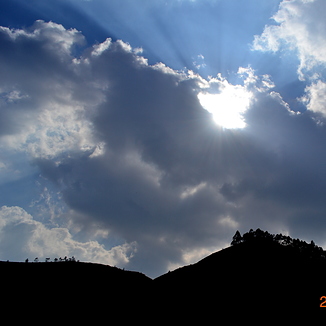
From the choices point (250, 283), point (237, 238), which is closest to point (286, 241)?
point (237, 238)

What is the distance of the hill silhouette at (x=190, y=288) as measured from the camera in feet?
109

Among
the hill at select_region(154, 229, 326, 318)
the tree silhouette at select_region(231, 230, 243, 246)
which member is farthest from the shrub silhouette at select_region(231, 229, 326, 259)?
the hill at select_region(154, 229, 326, 318)

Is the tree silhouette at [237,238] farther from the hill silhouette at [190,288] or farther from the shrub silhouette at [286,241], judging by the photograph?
the hill silhouette at [190,288]

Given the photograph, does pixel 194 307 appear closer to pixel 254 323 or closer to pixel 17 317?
pixel 254 323

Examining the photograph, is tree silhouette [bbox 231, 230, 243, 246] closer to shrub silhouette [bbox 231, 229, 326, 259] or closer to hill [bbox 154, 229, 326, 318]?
shrub silhouette [bbox 231, 229, 326, 259]

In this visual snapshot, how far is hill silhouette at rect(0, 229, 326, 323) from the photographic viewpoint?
33.3 m

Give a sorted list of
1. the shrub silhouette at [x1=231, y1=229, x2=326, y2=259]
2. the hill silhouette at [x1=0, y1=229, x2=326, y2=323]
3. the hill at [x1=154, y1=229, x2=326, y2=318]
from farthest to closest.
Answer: the shrub silhouette at [x1=231, y1=229, x2=326, y2=259] < the hill silhouette at [x1=0, y1=229, x2=326, y2=323] < the hill at [x1=154, y1=229, x2=326, y2=318]

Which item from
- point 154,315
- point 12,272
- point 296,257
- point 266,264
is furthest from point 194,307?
point 12,272

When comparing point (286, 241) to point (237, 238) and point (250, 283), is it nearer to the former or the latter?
point (237, 238)

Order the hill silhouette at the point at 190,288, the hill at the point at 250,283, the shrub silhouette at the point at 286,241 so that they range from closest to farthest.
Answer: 1. the hill at the point at 250,283
2. the hill silhouette at the point at 190,288
3. the shrub silhouette at the point at 286,241

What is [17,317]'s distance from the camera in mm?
31438

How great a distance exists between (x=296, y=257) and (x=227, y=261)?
10.5 metres

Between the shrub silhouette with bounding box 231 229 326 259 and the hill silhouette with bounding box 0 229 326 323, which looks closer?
the hill silhouette with bounding box 0 229 326 323

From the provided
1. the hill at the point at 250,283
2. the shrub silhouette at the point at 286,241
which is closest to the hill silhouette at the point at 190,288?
the hill at the point at 250,283
